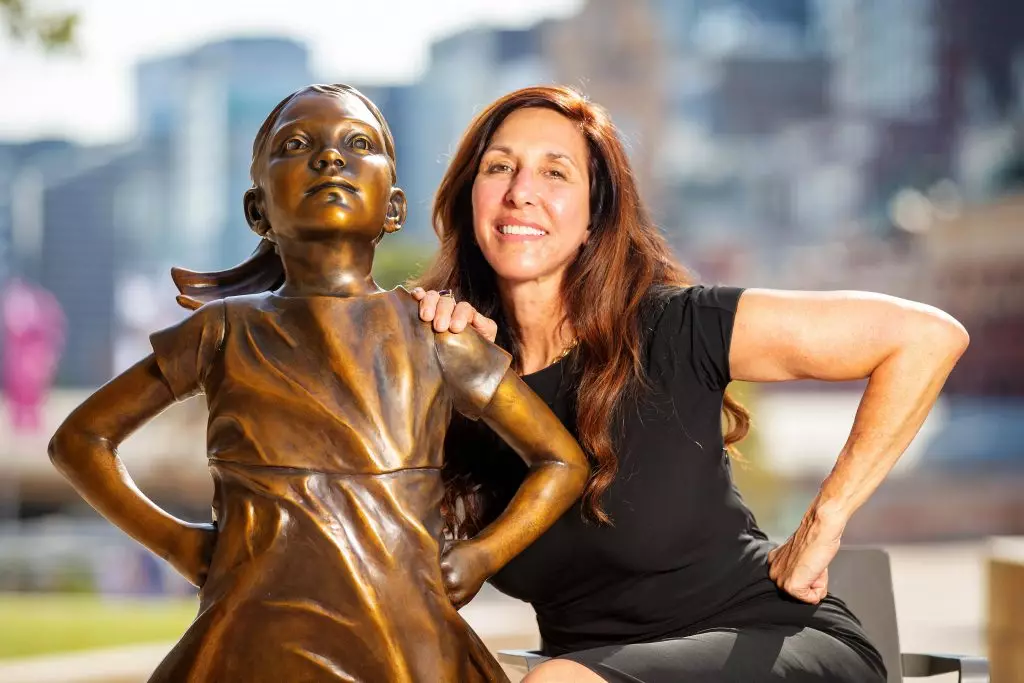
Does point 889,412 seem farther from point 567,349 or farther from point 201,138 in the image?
point 201,138

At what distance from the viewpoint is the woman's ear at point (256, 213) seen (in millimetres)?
1821

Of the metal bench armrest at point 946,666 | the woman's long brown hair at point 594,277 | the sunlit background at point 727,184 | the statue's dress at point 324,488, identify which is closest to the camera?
the statue's dress at point 324,488

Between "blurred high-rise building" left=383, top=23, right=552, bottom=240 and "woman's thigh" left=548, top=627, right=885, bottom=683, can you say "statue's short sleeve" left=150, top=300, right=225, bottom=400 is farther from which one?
"blurred high-rise building" left=383, top=23, right=552, bottom=240

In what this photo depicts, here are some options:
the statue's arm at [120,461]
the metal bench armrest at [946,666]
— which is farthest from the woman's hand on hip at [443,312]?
the metal bench armrest at [946,666]

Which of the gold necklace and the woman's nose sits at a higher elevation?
the woman's nose

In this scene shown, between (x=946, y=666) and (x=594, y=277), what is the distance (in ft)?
3.58

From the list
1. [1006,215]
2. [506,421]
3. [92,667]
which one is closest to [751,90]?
[1006,215]

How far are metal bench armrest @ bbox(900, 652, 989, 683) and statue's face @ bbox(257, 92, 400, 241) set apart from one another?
151 cm

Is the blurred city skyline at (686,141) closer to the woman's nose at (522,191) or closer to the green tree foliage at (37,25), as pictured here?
the green tree foliage at (37,25)

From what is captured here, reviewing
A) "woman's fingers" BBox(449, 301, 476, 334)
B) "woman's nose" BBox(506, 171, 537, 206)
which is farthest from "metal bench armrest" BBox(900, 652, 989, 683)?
"woman's fingers" BBox(449, 301, 476, 334)

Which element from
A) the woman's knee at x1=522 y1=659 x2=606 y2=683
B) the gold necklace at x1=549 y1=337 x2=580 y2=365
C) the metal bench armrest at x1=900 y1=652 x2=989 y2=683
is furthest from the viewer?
the metal bench armrest at x1=900 y1=652 x2=989 y2=683

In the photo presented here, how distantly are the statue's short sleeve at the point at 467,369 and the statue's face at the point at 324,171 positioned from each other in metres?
0.19

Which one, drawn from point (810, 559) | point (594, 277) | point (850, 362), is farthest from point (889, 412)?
point (594, 277)

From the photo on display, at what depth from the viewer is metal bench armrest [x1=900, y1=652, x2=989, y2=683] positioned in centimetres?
248
